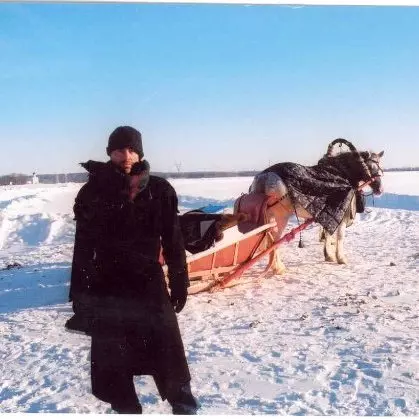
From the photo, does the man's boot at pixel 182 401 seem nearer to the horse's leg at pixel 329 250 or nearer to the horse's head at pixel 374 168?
the horse's leg at pixel 329 250

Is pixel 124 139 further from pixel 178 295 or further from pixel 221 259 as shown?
pixel 221 259

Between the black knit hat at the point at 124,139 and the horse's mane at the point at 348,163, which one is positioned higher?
the black knit hat at the point at 124,139

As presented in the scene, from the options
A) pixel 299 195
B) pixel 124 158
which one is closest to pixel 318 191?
pixel 299 195

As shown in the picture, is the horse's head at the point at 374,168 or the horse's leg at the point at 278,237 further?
the horse's head at the point at 374,168

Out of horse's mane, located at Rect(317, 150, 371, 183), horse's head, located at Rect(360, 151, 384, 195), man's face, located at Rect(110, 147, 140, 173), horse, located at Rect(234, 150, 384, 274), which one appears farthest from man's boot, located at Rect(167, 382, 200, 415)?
horse's head, located at Rect(360, 151, 384, 195)

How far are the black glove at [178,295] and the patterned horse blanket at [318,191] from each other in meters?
3.48

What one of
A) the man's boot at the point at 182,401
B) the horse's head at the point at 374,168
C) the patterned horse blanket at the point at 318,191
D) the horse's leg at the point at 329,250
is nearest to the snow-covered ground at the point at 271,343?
the horse's leg at the point at 329,250

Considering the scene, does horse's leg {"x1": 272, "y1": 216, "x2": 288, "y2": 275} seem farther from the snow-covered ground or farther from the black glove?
the black glove

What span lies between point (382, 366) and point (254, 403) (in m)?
0.95

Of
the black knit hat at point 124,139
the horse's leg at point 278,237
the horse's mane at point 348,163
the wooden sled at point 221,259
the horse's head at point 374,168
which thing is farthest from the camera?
the horse's head at point 374,168

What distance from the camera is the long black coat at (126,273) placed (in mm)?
2580

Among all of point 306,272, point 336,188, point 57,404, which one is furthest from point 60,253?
point 57,404

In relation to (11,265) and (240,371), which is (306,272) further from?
(11,265)

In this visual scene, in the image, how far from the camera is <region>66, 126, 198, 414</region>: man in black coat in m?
2.58
